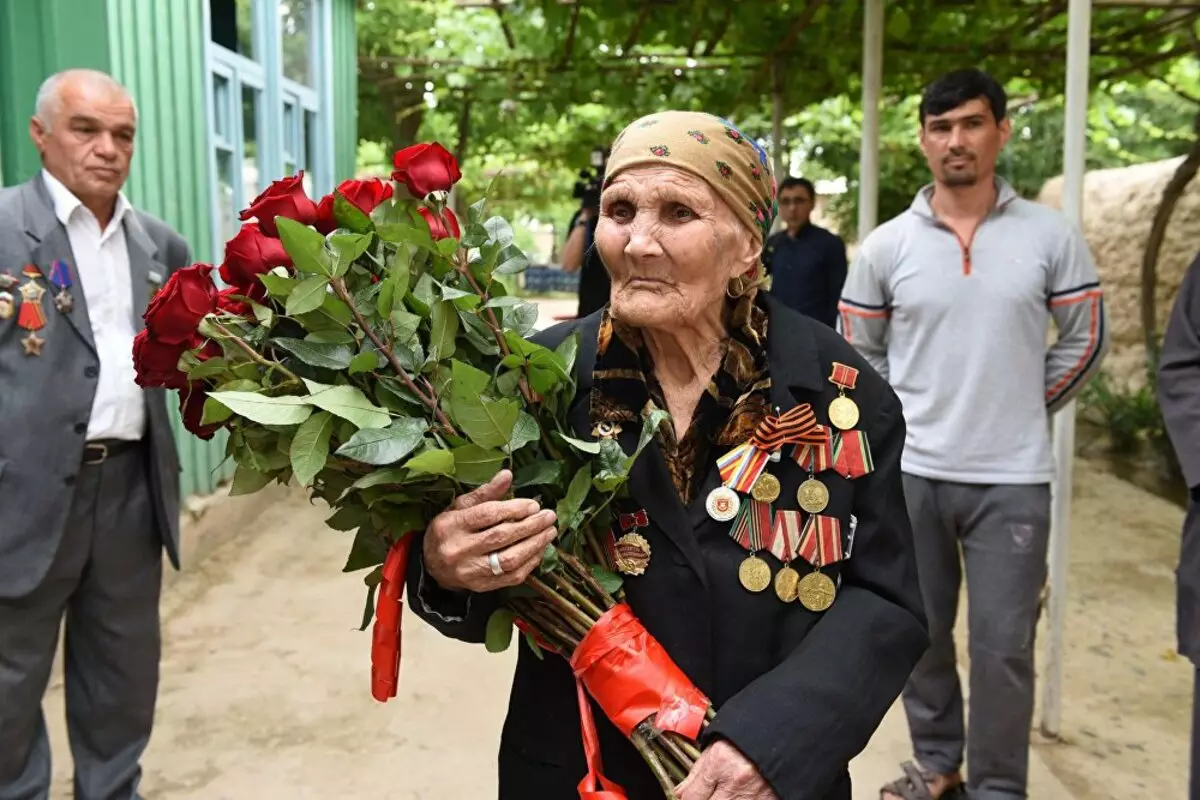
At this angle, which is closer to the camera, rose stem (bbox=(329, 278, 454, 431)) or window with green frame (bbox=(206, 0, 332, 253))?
rose stem (bbox=(329, 278, 454, 431))

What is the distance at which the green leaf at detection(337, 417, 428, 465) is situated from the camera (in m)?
1.16

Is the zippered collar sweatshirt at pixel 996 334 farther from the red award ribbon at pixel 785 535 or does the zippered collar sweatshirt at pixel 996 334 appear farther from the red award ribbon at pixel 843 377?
the red award ribbon at pixel 785 535

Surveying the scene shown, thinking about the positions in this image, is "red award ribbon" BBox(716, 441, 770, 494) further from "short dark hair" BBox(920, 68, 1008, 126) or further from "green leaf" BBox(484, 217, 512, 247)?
"short dark hair" BBox(920, 68, 1008, 126)

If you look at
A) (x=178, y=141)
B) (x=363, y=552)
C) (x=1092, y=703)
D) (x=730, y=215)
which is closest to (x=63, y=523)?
(x=363, y=552)

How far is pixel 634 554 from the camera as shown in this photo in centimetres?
140

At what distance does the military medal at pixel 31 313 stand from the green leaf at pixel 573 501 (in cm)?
191

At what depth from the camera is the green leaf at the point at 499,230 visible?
1.36 metres

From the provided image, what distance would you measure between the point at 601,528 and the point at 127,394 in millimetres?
1875

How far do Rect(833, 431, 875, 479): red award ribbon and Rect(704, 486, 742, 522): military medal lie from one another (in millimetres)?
148

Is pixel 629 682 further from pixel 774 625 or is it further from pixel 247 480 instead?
pixel 247 480

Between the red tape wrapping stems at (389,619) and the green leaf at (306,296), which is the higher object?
the green leaf at (306,296)

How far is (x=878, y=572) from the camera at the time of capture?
4.69 ft

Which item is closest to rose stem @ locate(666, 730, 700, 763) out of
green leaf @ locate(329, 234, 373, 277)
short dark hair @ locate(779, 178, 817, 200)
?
green leaf @ locate(329, 234, 373, 277)

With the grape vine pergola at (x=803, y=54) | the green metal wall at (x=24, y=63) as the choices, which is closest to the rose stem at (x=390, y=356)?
the grape vine pergola at (x=803, y=54)
